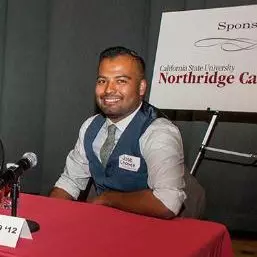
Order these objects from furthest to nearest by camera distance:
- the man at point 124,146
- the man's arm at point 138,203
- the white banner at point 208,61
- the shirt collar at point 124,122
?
1. the white banner at point 208,61
2. the shirt collar at point 124,122
3. the man at point 124,146
4. the man's arm at point 138,203

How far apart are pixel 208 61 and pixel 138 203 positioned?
1421 mm

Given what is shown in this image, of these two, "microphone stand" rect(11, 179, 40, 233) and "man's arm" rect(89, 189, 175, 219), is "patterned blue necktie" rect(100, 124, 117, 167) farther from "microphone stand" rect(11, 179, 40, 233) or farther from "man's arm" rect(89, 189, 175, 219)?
"microphone stand" rect(11, 179, 40, 233)

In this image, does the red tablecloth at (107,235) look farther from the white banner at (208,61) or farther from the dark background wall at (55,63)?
the dark background wall at (55,63)

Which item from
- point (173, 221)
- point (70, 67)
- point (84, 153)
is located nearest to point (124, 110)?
point (84, 153)

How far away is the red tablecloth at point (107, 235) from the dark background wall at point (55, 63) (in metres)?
2.04

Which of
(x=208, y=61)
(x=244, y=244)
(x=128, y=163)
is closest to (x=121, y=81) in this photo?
(x=128, y=163)

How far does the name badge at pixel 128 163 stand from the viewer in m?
1.69

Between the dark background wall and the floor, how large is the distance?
0.28 meters

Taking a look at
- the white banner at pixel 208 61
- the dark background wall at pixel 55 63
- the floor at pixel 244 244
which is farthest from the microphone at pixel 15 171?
the dark background wall at pixel 55 63

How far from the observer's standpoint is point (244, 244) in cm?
299

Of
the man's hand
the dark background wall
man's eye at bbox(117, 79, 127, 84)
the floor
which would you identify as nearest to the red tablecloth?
the man's hand

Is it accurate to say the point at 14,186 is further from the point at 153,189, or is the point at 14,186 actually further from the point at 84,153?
the point at 84,153

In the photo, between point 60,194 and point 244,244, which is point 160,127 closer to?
point 60,194

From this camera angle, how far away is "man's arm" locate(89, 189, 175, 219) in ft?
4.62
